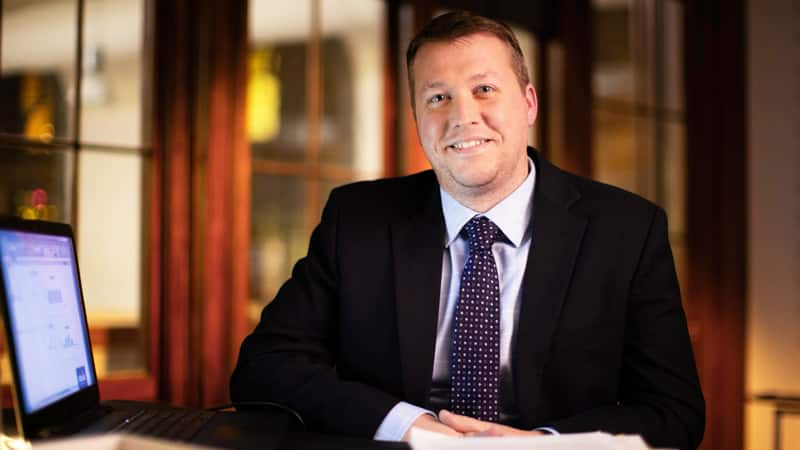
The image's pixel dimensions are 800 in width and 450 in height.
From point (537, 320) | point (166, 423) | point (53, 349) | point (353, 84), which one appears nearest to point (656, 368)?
point (537, 320)

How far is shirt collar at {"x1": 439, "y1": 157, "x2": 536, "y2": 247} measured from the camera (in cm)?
172

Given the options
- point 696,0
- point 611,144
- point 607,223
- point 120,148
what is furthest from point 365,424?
point 696,0

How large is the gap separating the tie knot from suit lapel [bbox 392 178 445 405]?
6 centimetres

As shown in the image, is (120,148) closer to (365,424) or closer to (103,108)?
(103,108)

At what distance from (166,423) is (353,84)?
7.73 feet

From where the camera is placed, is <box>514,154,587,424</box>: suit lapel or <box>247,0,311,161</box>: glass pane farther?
<box>247,0,311,161</box>: glass pane

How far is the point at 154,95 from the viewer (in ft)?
9.06

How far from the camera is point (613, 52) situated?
4.56 m

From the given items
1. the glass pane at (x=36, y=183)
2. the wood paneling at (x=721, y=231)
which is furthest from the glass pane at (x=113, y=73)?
the wood paneling at (x=721, y=231)

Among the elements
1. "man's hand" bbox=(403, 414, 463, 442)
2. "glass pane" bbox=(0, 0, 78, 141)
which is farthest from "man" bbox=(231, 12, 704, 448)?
"glass pane" bbox=(0, 0, 78, 141)

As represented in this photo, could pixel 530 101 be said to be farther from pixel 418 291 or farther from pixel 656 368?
pixel 656 368

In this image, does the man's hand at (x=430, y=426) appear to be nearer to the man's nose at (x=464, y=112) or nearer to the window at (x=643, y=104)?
the man's nose at (x=464, y=112)

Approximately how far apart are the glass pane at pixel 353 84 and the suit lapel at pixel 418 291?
163 cm

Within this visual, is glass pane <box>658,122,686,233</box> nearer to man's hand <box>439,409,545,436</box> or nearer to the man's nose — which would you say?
the man's nose
